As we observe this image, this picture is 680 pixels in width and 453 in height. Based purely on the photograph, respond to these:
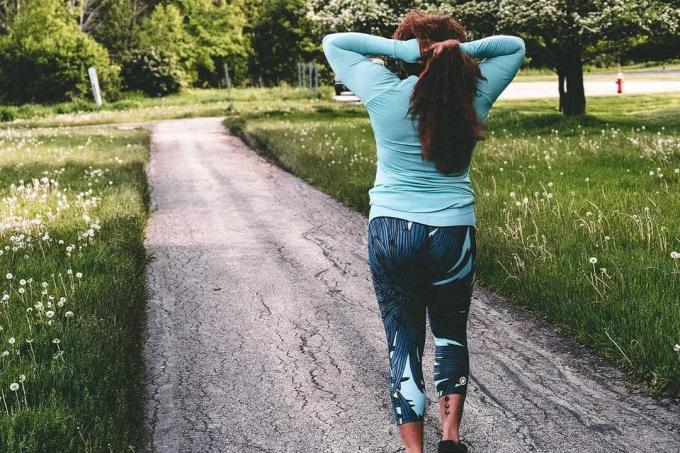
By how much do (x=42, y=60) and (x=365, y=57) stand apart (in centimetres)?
4706

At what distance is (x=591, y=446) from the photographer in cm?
374

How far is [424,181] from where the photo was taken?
3.14 metres

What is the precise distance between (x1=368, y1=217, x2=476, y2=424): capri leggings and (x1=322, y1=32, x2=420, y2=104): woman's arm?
1.88 feet

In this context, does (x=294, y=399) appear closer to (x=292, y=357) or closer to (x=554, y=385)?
(x=292, y=357)

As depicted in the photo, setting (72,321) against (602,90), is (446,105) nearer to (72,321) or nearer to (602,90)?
(72,321)

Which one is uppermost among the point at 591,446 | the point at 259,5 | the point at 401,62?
the point at 259,5

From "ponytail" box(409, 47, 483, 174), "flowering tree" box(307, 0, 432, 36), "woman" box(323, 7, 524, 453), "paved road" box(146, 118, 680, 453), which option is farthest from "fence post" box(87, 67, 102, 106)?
"ponytail" box(409, 47, 483, 174)

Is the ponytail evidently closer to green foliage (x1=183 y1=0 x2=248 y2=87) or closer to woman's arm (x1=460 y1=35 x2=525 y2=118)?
woman's arm (x1=460 y1=35 x2=525 y2=118)

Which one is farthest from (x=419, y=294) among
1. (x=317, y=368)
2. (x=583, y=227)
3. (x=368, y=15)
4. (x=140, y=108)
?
(x=140, y=108)

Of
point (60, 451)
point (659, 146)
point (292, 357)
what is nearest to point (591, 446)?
point (292, 357)

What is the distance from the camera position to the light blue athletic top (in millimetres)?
3062

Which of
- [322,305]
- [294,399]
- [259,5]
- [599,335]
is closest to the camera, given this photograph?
[294,399]

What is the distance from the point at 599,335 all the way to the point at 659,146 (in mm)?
7397

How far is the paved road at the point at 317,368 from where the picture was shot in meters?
3.94
